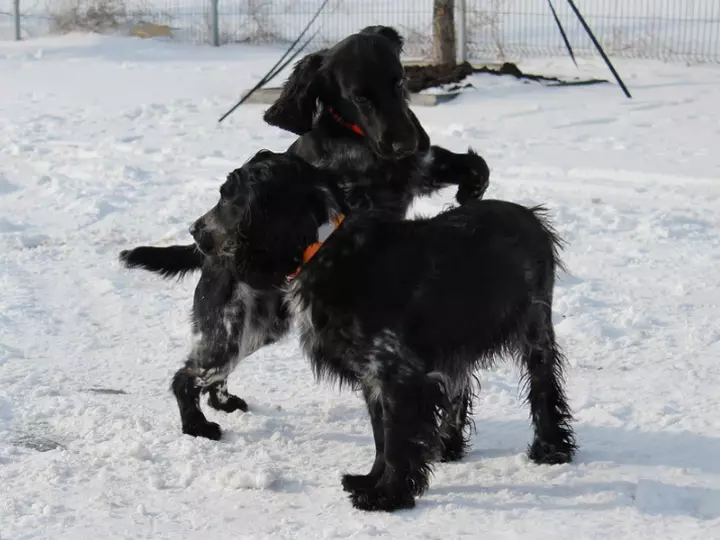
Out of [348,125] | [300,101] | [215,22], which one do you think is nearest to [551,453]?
[348,125]

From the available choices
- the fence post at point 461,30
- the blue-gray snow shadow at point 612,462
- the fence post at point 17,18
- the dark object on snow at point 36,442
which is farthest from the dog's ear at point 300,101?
the fence post at point 17,18

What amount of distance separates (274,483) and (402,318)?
0.75 m

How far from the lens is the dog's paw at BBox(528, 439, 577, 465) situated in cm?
388

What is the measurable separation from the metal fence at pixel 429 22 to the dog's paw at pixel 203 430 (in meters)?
9.84

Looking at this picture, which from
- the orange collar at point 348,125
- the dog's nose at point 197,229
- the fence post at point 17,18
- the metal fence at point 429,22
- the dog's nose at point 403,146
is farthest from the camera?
the fence post at point 17,18

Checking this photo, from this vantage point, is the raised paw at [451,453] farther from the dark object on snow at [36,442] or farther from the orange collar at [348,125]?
the dark object on snow at [36,442]

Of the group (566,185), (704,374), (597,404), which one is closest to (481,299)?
(597,404)

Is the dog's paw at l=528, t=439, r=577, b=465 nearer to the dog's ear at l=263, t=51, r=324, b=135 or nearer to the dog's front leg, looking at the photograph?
the dog's front leg

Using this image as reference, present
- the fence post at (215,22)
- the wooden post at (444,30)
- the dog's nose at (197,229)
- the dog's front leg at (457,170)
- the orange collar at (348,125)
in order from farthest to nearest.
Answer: the fence post at (215,22), the wooden post at (444,30), the dog's front leg at (457,170), the orange collar at (348,125), the dog's nose at (197,229)

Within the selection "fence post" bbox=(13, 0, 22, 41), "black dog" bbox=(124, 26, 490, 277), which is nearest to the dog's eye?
"black dog" bbox=(124, 26, 490, 277)

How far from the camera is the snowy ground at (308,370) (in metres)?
3.53

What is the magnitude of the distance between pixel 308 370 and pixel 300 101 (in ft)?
4.00

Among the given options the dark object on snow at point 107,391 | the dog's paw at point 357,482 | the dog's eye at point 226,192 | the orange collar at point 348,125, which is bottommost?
the dark object on snow at point 107,391

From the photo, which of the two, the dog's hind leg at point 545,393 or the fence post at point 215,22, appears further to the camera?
the fence post at point 215,22
